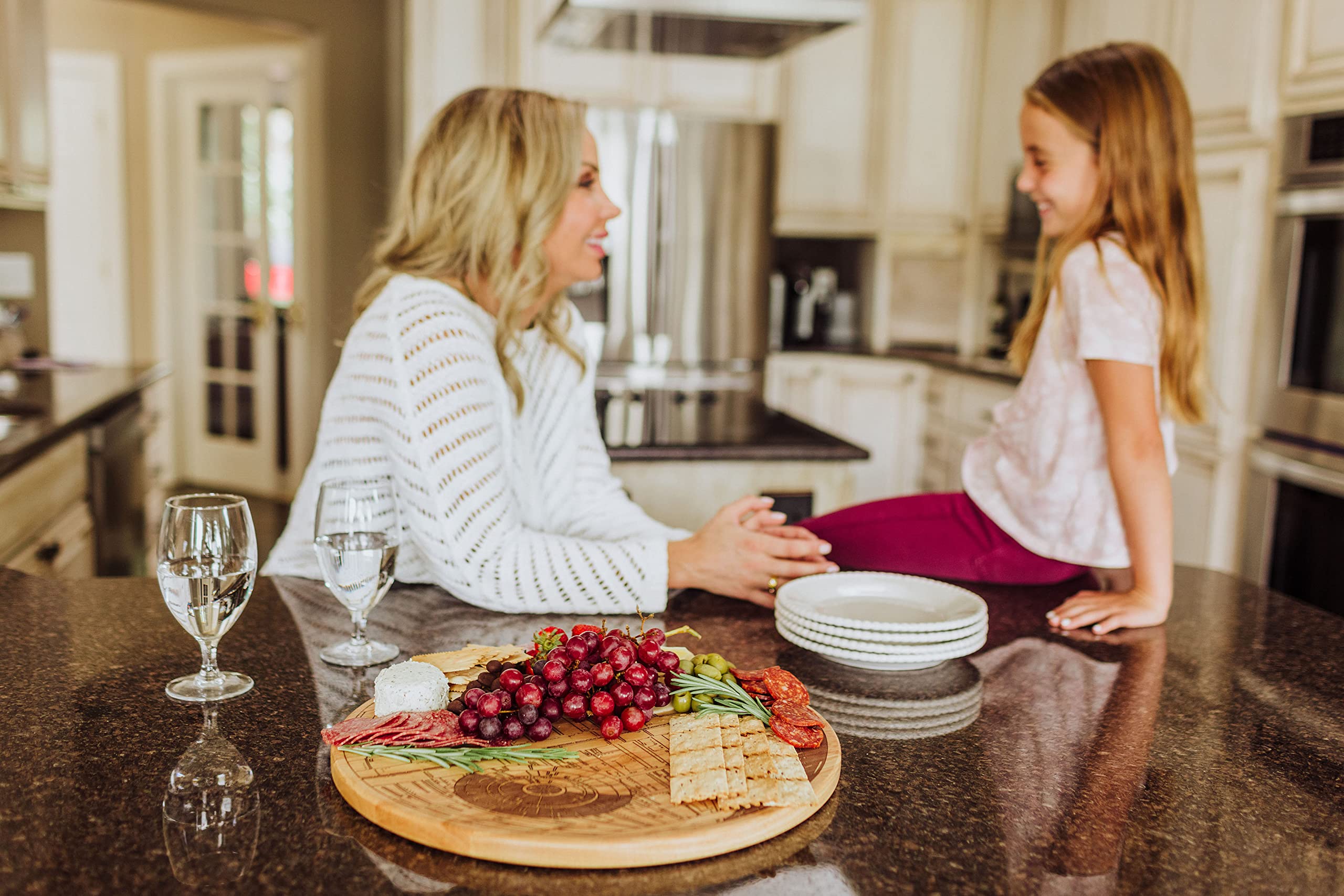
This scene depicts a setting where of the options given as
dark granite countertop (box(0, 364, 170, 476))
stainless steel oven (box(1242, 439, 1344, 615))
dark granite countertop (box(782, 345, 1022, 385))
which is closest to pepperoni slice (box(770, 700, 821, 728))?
dark granite countertop (box(0, 364, 170, 476))

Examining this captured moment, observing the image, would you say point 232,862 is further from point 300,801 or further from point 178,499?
point 178,499

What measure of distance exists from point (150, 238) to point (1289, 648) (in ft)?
21.7

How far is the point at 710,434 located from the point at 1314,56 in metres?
1.95

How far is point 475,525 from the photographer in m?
1.28

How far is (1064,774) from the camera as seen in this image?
0.86 meters

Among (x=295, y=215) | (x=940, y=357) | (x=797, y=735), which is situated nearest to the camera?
(x=797, y=735)

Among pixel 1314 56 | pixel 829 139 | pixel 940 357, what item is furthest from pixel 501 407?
pixel 829 139

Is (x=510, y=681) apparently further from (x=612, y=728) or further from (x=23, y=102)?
(x=23, y=102)

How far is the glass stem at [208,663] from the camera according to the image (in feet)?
3.19

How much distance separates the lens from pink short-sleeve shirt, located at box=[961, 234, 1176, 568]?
151cm

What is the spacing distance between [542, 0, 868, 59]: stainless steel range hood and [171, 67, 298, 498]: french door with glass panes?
301cm

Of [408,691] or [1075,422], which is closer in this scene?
[408,691]

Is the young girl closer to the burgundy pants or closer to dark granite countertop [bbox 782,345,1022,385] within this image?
the burgundy pants

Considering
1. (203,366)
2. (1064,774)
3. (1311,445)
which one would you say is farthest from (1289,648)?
(203,366)
